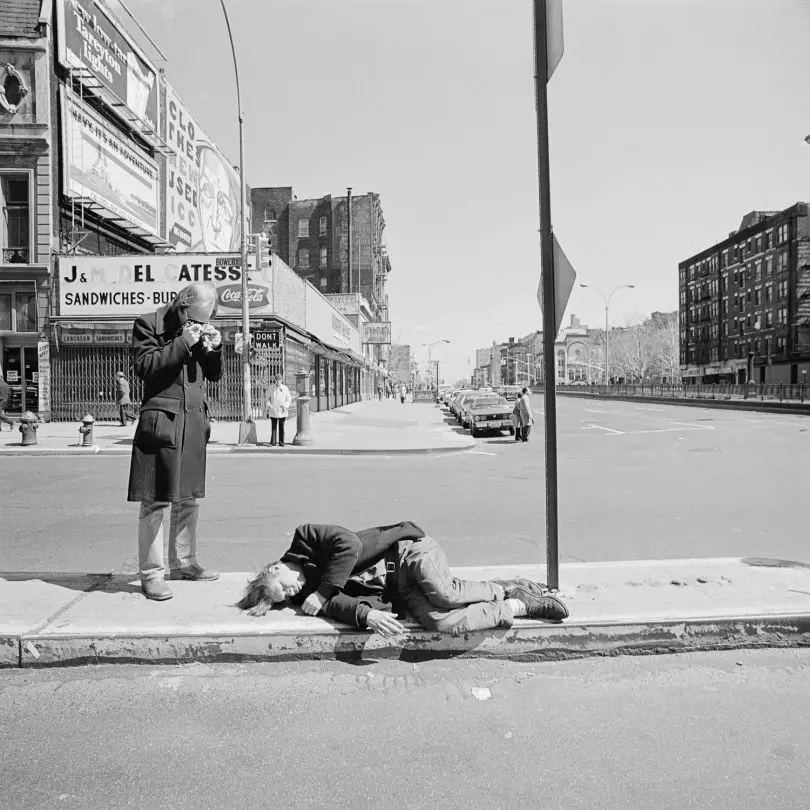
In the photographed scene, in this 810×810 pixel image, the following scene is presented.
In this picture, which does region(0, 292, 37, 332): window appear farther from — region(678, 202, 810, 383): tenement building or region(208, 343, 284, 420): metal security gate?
region(678, 202, 810, 383): tenement building

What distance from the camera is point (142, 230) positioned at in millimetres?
28188

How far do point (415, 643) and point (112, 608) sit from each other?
1.86 metres

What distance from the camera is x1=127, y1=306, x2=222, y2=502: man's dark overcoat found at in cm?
425

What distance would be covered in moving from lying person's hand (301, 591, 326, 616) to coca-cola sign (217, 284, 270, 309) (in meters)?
21.8

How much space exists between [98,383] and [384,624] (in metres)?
23.6

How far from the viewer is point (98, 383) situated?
2464cm

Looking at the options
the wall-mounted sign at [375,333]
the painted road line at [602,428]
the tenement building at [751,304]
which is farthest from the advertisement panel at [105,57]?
the tenement building at [751,304]

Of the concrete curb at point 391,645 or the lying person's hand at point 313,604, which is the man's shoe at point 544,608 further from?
the lying person's hand at point 313,604

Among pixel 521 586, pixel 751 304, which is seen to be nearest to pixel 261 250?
pixel 521 586

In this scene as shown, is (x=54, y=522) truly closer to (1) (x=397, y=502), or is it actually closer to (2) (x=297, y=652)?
(1) (x=397, y=502)

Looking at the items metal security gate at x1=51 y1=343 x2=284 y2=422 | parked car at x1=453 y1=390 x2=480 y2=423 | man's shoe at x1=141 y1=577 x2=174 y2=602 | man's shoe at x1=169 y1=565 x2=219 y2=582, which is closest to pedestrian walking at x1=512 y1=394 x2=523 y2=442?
parked car at x1=453 y1=390 x2=480 y2=423

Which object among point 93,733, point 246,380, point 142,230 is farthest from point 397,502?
point 142,230

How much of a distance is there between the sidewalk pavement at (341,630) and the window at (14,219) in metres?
22.5

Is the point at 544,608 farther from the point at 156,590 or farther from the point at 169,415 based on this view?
the point at 169,415
